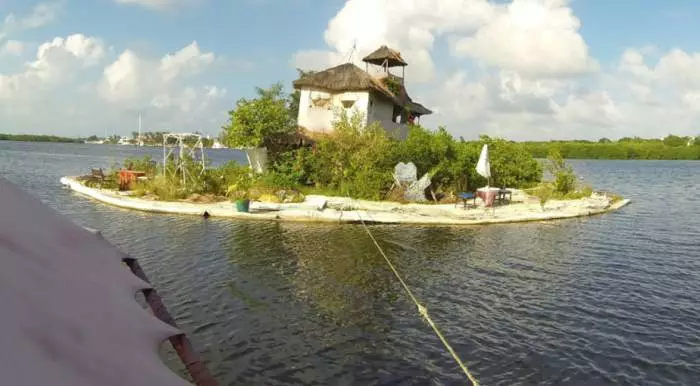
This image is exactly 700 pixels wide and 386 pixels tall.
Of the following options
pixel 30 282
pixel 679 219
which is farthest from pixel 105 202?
pixel 679 219

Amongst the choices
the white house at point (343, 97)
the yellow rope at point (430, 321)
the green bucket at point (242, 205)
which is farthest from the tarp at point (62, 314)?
the white house at point (343, 97)

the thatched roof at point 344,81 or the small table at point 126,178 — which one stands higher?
the thatched roof at point 344,81

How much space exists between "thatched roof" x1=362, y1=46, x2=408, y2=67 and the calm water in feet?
75.5

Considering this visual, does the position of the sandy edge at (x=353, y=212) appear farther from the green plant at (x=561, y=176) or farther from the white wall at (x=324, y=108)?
the white wall at (x=324, y=108)

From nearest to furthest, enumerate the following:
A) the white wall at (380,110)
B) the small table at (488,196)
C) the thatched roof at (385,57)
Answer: the small table at (488,196), the white wall at (380,110), the thatched roof at (385,57)

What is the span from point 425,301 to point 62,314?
13.9 m

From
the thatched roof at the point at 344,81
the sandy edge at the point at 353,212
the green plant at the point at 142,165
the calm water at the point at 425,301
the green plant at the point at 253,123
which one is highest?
the thatched roof at the point at 344,81

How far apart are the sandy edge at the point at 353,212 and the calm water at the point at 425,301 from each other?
1.43 metres

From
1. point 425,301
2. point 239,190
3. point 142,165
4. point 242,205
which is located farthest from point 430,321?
point 142,165

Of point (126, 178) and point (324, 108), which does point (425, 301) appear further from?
point (126, 178)

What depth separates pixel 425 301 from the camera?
16.1 metres

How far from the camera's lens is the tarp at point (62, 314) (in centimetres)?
257

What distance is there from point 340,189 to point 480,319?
24547 millimetres

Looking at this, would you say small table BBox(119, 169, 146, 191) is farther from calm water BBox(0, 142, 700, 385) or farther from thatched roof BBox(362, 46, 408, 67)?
thatched roof BBox(362, 46, 408, 67)
